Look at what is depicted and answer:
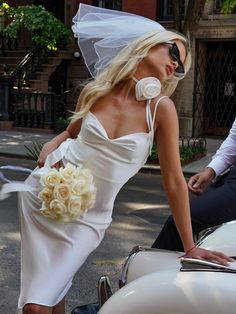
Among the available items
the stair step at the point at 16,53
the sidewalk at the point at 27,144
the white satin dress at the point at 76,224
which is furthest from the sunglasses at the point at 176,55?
the stair step at the point at 16,53

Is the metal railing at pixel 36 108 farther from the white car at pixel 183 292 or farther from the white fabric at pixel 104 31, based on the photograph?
the white car at pixel 183 292

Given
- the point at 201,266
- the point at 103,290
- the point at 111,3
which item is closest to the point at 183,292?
the point at 201,266

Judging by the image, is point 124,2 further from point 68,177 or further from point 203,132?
point 68,177

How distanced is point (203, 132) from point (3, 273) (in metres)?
13.7

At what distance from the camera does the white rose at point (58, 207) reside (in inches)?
85.0

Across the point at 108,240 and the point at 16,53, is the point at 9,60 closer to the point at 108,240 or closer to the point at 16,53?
the point at 16,53

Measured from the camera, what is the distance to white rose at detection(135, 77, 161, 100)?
227 cm

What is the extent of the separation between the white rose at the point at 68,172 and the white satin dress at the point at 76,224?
0.26ft

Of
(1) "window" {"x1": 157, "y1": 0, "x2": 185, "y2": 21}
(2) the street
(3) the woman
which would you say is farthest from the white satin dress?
(1) "window" {"x1": 157, "y1": 0, "x2": 185, "y2": 21}

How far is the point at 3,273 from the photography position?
15.1 feet

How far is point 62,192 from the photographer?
2.18 metres

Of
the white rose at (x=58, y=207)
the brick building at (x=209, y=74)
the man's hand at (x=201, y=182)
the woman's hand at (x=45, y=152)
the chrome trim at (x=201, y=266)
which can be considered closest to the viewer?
the chrome trim at (x=201, y=266)

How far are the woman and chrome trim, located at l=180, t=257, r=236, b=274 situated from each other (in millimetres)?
182

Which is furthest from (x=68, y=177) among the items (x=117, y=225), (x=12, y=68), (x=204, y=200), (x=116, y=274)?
(x=12, y=68)
